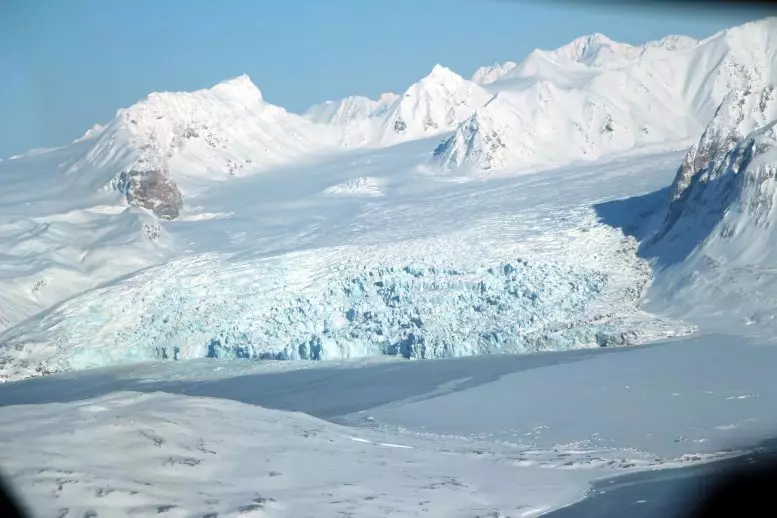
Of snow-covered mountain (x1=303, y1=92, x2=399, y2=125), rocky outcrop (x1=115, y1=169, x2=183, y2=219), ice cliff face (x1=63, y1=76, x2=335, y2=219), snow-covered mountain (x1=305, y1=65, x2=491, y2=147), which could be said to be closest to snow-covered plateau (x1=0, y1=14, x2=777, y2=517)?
rocky outcrop (x1=115, y1=169, x2=183, y2=219)

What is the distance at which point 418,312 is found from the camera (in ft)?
100

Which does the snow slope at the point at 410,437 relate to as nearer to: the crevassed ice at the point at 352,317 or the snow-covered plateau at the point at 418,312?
the snow-covered plateau at the point at 418,312

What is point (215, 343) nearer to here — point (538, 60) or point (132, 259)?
point (132, 259)

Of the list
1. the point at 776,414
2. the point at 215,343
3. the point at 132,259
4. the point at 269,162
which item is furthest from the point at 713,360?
the point at 269,162

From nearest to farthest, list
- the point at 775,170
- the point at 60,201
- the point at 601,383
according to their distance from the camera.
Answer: the point at 601,383, the point at 775,170, the point at 60,201

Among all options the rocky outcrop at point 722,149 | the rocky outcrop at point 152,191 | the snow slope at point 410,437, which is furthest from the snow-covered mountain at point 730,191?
the rocky outcrop at point 152,191

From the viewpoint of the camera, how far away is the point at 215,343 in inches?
1267

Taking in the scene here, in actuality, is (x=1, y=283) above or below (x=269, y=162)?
below

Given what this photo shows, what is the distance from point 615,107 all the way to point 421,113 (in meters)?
24.9

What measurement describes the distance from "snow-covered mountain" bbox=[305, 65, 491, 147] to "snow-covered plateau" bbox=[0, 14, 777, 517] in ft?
54.3

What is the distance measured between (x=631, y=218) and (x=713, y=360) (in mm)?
13412

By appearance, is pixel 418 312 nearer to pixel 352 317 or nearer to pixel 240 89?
pixel 352 317

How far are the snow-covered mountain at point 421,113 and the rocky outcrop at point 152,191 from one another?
89.4 ft

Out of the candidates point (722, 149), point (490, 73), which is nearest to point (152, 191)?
point (722, 149)
